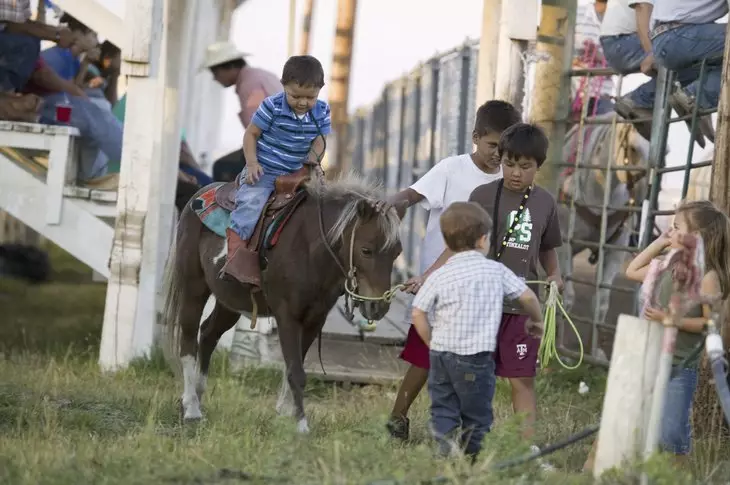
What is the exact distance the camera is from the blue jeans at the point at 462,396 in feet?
20.1

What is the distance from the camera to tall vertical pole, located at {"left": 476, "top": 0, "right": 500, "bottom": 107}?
1099 cm

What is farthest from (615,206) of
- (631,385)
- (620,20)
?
(631,385)

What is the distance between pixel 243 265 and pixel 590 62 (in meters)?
6.70

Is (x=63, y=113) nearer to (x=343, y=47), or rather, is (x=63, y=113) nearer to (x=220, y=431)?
(x=220, y=431)

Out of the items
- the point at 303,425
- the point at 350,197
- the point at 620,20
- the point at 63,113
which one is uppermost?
the point at 620,20

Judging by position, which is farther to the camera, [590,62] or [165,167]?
[590,62]

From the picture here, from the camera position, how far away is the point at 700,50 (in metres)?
8.66

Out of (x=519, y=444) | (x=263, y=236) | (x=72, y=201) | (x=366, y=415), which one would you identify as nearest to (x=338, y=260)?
(x=263, y=236)

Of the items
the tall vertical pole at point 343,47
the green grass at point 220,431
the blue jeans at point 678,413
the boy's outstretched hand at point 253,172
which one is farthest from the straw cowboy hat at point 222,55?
the tall vertical pole at point 343,47

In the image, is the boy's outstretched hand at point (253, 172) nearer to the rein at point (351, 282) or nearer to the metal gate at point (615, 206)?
the rein at point (351, 282)

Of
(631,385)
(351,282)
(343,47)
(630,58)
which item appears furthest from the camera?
(343,47)

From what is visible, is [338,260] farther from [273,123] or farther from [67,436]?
[67,436]

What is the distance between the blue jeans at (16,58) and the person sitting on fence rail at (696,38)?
5.78 meters

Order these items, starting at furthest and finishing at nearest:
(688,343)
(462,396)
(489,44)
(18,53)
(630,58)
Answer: (18,53) → (489,44) → (630,58) → (688,343) → (462,396)
